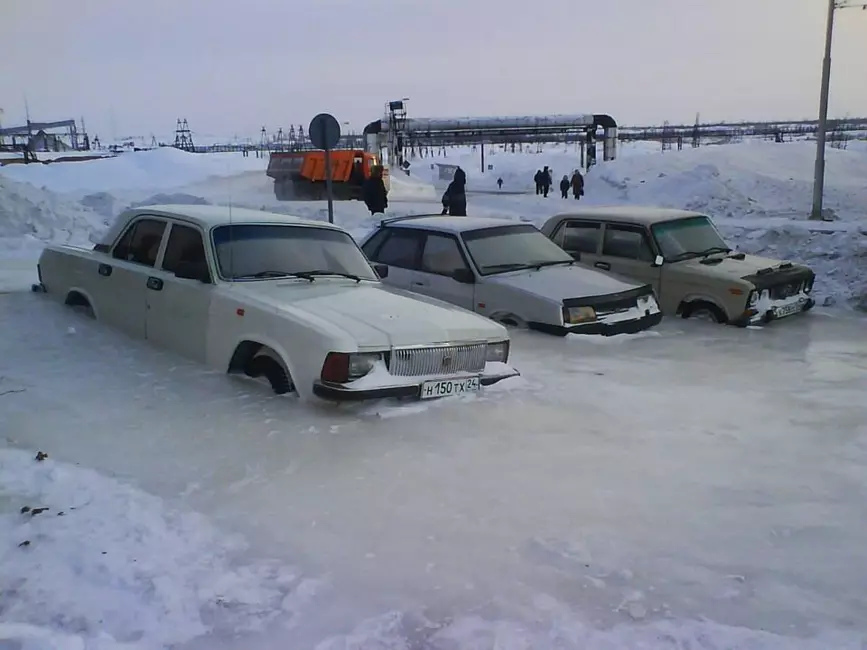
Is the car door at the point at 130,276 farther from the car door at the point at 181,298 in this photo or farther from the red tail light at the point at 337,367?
the red tail light at the point at 337,367

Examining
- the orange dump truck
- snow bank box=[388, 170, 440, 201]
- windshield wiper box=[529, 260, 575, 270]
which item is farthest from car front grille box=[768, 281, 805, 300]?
snow bank box=[388, 170, 440, 201]

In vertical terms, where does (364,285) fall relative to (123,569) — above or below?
above

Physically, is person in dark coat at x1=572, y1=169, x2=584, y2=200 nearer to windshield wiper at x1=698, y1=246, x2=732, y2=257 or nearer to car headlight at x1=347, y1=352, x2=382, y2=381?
windshield wiper at x1=698, y1=246, x2=732, y2=257

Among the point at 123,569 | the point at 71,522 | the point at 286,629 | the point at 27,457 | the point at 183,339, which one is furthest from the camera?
the point at 183,339

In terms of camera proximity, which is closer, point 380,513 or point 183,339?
point 380,513

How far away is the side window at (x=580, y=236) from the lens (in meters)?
10.1

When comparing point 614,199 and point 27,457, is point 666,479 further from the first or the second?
point 614,199

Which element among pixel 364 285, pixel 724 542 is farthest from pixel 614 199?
pixel 724 542

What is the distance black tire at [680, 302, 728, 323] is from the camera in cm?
916

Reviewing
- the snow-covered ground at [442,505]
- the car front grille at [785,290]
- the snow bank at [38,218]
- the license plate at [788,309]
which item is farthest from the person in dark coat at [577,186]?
the snow-covered ground at [442,505]

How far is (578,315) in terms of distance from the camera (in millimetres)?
7961

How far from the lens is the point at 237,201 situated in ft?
95.0

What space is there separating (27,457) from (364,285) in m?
3.00

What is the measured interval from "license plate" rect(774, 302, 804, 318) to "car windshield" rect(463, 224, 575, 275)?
2.52 metres
